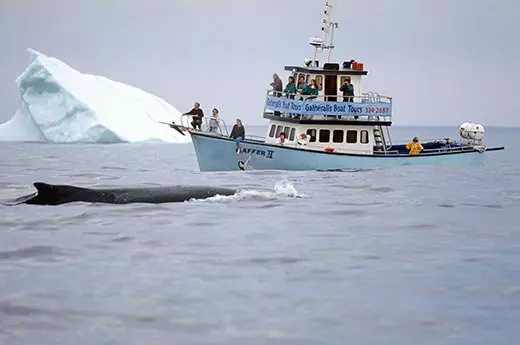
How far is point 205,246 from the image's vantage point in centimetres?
1435

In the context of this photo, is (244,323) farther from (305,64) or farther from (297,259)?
(305,64)

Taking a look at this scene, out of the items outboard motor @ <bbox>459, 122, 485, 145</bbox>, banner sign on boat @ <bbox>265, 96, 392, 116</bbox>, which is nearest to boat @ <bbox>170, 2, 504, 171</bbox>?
banner sign on boat @ <bbox>265, 96, 392, 116</bbox>

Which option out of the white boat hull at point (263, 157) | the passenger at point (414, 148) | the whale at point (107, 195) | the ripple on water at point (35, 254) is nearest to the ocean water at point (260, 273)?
the ripple on water at point (35, 254)

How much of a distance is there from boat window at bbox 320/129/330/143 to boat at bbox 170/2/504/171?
0.04 m

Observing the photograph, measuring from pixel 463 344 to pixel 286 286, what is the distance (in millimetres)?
2997

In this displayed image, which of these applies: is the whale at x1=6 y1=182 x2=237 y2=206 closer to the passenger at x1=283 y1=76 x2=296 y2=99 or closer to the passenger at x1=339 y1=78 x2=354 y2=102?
the passenger at x1=283 y1=76 x2=296 y2=99

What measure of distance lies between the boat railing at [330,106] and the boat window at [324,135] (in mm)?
636

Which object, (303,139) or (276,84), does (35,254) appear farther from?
(276,84)

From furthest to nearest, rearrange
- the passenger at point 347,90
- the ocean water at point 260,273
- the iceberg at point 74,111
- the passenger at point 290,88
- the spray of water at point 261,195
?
the iceberg at point 74,111 → the passenger at point 290,88 → the passenger at point 347,90 → the spray of water at point 261,195 → the ocean water at point 260,273

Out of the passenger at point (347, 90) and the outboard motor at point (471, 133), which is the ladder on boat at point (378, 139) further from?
the outboard motor at point (471, 133)

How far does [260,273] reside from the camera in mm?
11883

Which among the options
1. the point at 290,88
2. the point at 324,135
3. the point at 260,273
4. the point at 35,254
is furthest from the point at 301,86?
the point at 260,273

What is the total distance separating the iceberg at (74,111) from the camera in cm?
6588

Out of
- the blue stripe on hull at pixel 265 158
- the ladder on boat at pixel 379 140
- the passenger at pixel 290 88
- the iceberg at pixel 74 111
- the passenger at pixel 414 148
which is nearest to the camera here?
the blue stripe on hull at pixel 265 158
